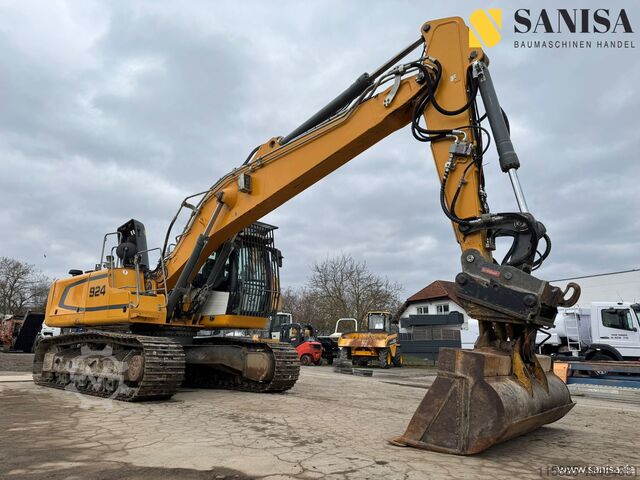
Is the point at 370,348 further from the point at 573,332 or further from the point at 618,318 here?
the point at 618,318

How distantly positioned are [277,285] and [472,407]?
18.6 ft

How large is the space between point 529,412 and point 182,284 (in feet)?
19.2

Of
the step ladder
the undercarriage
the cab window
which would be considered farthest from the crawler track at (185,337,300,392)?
the step ladder

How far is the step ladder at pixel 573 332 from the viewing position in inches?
698

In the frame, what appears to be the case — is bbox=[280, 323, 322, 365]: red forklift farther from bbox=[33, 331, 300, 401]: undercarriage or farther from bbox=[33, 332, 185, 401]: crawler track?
bbox=[33, 332, 185, 401]: crawler track

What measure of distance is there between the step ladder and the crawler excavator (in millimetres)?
13132

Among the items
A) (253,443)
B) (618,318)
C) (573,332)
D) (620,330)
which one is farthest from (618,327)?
(253,443)

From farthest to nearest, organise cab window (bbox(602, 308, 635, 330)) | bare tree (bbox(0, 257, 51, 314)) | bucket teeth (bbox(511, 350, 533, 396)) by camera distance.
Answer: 1. bare tree (bbox(0, 257, 51, 314))
2. cab window (bbox(602, 308, 635, 330))
3. bucket teeth (bbox(511, 350, 533, 396))

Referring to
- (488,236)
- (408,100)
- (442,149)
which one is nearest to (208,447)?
(488,236)

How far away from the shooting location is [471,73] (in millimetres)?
5375

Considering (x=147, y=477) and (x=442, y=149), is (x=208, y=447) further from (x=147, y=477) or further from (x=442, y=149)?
(x=442, y=149)

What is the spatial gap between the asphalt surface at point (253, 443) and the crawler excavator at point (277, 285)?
1.11ft

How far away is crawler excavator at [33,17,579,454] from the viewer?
4238mm

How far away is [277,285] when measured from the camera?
9273 mm
